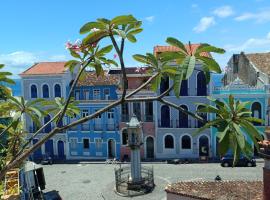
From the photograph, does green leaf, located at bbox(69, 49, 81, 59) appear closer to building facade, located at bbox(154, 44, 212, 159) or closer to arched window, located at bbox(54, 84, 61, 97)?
building facade, located at bbox(154, 44, 212, 159)

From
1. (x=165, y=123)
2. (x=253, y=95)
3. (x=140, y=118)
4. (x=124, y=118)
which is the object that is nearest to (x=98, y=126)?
(x=124, y=118)

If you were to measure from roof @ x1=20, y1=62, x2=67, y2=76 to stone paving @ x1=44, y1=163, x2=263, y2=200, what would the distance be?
10543 millimetres

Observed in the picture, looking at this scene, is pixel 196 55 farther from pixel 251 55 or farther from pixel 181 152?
pixel 251 55

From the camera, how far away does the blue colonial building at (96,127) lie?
3869 cm

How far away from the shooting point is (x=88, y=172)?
3488 cm

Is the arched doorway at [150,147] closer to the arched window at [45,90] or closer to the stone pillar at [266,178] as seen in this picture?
the arched window at [45,90]

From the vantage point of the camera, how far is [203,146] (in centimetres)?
3784

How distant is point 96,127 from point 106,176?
770 centimetres

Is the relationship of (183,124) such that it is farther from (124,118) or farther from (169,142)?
(124,118)

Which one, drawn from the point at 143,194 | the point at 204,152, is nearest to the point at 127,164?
the point at 204,152

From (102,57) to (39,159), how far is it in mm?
36969

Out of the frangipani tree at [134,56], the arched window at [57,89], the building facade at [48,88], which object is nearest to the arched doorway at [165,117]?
the building facade at [48,88]

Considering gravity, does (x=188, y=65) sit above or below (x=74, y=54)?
below

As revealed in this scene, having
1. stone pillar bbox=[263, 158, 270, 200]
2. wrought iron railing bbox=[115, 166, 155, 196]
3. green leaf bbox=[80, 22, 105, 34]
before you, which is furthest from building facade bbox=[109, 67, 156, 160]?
green leaf bbox=[80, 22, 105, 34]
